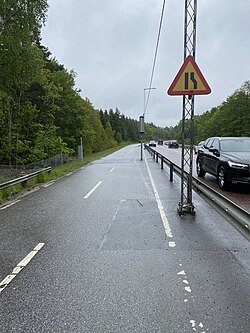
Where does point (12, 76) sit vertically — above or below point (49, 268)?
above

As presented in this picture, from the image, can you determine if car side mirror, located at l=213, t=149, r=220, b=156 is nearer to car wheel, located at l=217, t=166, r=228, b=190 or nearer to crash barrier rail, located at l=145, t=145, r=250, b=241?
car wheel, located at l=217, t=166, r=228, b=190

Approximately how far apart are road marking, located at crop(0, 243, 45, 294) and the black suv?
683cm

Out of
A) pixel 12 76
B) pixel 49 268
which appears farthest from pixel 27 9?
pixel 49 268

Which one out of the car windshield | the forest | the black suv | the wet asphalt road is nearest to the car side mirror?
the black suv

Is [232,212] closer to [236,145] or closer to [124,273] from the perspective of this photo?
[124,273]

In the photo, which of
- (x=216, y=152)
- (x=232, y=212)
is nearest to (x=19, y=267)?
(x=232, y=212)

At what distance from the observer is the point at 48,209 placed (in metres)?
7.87

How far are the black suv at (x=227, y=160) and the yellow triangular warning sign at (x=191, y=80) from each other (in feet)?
12.1

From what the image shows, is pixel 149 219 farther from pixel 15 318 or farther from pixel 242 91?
pixel 242 91

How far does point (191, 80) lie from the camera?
677cm

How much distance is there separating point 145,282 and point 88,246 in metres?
1.59


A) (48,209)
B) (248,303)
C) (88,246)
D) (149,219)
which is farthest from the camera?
(48,209)

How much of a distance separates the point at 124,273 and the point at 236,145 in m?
8.73

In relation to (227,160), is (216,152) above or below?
above
